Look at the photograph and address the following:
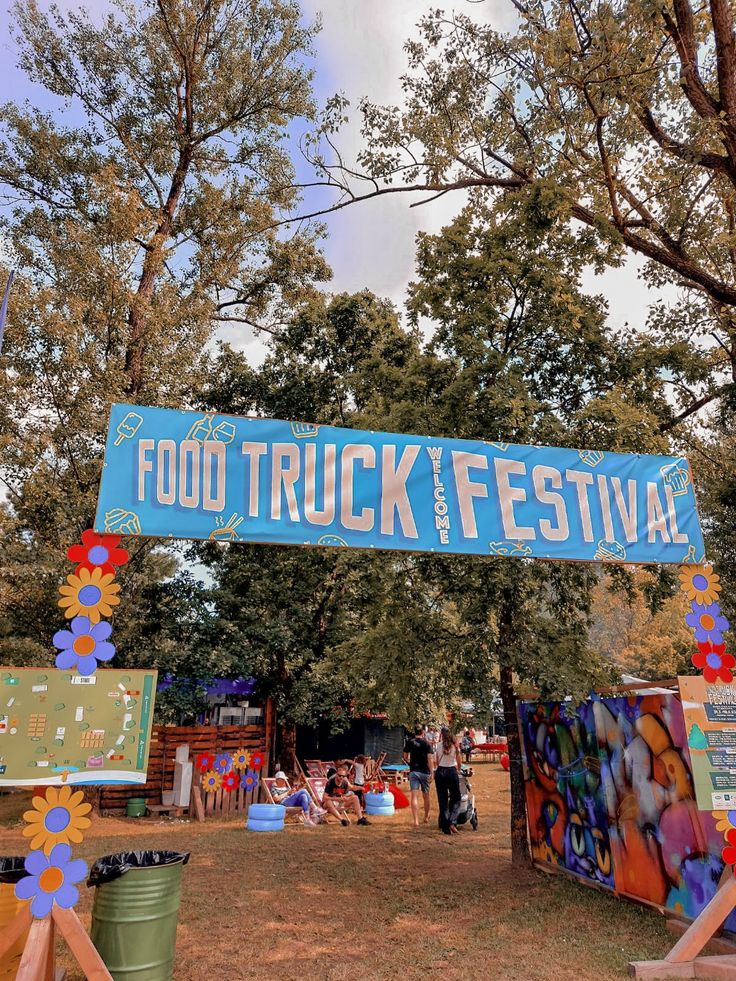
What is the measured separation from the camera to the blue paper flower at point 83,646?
4641mm

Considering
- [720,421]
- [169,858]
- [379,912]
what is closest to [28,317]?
[169,858]

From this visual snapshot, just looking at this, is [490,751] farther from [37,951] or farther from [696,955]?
[37,951]

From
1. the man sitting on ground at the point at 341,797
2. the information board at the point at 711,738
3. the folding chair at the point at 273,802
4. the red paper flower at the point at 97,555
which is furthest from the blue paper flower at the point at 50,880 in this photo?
the man sitting on ground at the point at 341,797

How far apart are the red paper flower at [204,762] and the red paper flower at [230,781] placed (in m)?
0.42

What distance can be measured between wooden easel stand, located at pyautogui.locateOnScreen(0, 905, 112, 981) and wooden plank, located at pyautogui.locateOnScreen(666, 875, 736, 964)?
4.48 m

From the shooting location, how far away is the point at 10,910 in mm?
5008

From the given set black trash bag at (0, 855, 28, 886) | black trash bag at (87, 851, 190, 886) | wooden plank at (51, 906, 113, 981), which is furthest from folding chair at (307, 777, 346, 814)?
wooden plank at (51, 906, 113, 981)

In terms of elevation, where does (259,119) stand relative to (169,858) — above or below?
above

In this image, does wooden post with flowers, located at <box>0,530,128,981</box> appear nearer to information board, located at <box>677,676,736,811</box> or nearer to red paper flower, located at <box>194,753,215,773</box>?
information board, located at <box>677,676,736,811</box>

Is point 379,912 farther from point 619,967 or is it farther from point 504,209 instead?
point 504,209

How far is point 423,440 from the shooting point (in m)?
6.05

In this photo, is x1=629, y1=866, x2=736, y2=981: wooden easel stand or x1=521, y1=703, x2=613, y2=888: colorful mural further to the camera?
x1=521, y1=703, x2=613, y2=888: colorful mural

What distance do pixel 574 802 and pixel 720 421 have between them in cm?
793

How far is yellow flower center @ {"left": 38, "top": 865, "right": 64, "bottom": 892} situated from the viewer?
168 inches
